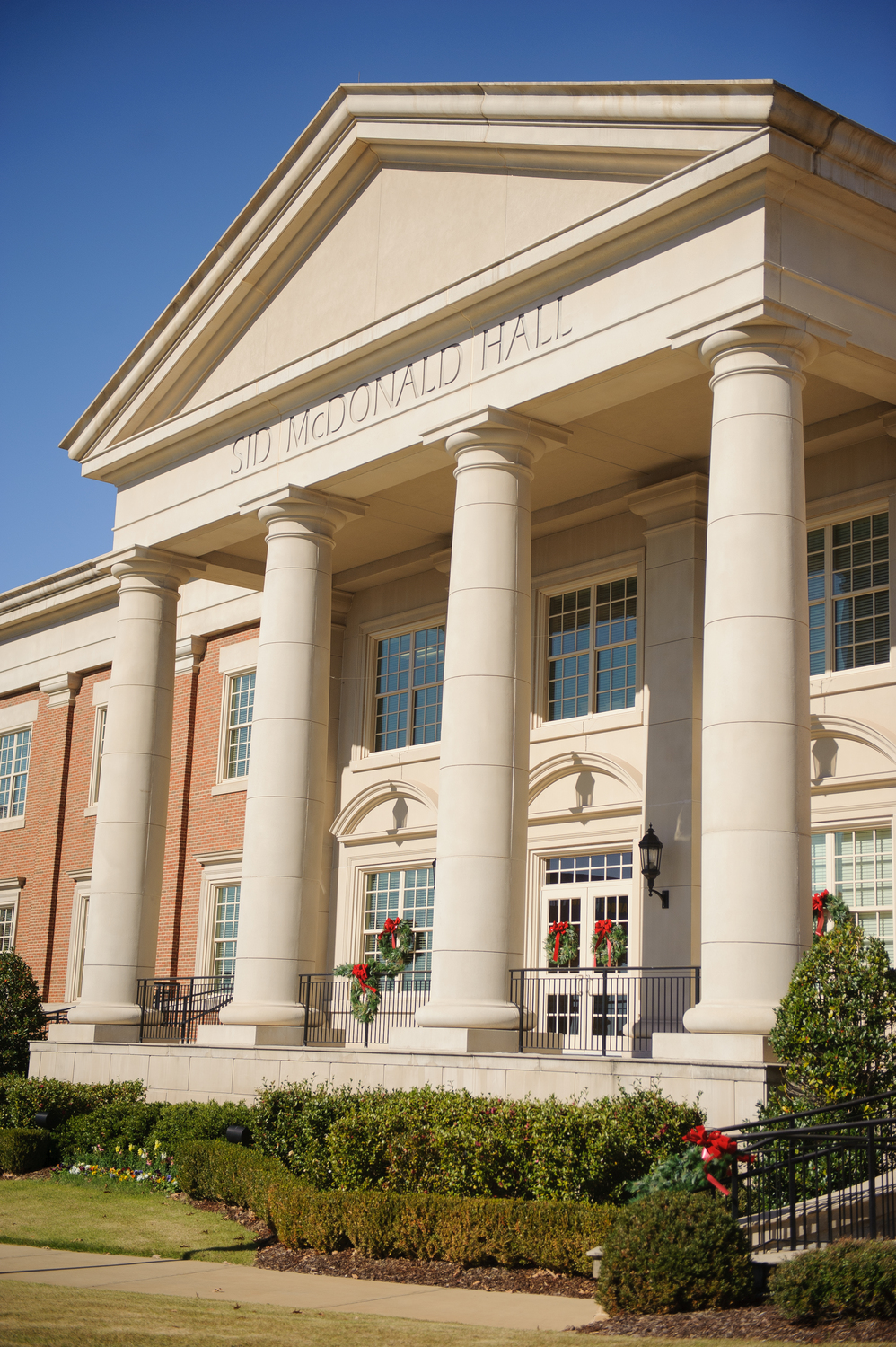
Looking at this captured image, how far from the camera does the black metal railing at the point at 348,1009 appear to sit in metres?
23.0

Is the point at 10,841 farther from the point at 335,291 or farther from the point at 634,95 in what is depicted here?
the point at 634,95


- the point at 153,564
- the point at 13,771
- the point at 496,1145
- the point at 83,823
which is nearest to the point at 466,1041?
the point at 496,1145

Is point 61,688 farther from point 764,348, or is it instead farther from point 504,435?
point 764,348

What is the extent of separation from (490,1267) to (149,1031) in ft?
45.1

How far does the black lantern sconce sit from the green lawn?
327 inches

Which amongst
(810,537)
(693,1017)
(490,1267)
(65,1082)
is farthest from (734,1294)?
(65,1082)

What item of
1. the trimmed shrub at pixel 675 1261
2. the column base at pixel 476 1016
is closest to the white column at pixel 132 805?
the column base at pixel 476 1016

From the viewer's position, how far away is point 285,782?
2294cm

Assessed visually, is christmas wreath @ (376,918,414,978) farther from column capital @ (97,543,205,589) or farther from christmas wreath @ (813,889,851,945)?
column capital @ (97,543,205,589)

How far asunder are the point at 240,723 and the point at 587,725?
36.2 ft

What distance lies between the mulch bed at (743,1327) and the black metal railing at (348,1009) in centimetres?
1221

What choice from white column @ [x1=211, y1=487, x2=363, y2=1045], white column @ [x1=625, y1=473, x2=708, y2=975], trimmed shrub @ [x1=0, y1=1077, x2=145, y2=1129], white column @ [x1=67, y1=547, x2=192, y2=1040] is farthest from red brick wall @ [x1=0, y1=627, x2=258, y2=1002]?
white column @ [x1=625, y1=473, x2=708, y2=975]

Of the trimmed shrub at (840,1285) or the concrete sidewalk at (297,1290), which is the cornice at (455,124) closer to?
the trimmed shrub at (840,1285)

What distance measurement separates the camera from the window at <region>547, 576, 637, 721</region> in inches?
961
